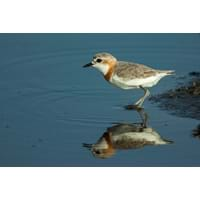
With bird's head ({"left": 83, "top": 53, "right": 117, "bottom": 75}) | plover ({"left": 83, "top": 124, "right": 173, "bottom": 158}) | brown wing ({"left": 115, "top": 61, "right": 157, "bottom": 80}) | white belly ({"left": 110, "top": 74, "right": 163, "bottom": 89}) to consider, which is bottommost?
plover ({"left": 83, "top": 124, "right": 173, "bottom": 158})

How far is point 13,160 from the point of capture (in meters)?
9.22

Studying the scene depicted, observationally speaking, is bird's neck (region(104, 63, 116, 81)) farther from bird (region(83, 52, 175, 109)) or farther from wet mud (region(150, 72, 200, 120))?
wet mud (region(150, 72, 200, 120))

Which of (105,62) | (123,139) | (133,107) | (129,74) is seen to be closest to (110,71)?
(105,62)

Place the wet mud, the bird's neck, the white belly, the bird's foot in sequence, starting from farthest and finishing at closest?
the bird's neck
the white belly
the bird's foot
the wet mud

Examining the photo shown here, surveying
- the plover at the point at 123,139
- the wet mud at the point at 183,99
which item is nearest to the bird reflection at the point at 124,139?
the plover at the point at 123,139

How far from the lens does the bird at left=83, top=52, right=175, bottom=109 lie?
11031mm

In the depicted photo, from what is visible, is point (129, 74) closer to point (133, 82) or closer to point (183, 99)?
point (133, 82)

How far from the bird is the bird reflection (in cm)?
95

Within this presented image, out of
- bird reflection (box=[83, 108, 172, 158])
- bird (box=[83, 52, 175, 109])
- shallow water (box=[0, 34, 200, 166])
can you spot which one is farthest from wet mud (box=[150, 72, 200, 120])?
bird reflection (box=[83, 108, 172, 158])

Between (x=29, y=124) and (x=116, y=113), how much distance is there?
1354 millimetres

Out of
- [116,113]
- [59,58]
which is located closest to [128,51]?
[59,58]

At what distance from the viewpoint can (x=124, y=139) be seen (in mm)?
9734

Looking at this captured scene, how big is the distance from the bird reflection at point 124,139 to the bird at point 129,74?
37.5 inches

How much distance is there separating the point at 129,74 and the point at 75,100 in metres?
1.00
